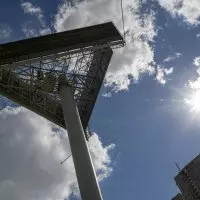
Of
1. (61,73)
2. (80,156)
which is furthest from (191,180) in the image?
(80,156)

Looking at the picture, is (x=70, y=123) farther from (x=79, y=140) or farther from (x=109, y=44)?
(x=109, y=44)

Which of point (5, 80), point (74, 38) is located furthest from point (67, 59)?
point (5, 80)

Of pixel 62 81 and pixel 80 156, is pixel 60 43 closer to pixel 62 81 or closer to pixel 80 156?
pixel 62 81

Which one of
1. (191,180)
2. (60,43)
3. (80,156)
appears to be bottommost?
(80,156)

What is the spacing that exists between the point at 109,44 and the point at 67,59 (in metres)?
3.31

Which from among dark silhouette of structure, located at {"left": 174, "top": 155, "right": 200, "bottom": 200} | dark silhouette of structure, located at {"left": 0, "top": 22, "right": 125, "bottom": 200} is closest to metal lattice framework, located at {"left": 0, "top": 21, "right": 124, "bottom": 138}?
dark silhouette of structure, located at {"left": 0, "top": 22, "right": 125, "bottom": 200}

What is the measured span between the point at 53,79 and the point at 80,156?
8217 millimetres

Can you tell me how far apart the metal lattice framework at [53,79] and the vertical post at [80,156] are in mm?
2905

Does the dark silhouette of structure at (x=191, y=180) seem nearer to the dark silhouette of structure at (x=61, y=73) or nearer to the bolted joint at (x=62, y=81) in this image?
the dark silhouette of structure at (x=61, y=73)

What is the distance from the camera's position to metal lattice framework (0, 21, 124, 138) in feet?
72.2

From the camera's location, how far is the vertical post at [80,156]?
15710mm

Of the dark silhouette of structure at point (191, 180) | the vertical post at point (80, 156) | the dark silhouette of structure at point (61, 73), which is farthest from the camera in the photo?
the dark silhouette of structure at point (191, 180)

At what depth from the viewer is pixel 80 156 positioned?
17344 mm

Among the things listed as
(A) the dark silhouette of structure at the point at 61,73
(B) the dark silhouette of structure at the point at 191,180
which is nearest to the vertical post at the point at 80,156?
(A) the dark silhouette of structure at the point at 61,73
